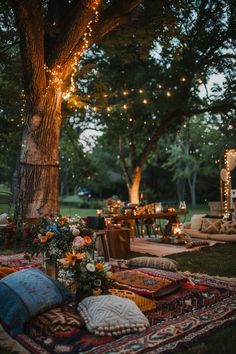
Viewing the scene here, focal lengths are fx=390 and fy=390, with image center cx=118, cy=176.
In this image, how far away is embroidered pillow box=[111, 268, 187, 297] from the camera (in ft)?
13.8

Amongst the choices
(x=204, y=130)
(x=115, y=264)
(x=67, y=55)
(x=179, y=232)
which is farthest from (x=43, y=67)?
(x=204, y=130)

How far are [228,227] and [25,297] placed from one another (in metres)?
6.70

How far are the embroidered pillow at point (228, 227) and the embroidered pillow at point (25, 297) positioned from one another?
20.3 ft

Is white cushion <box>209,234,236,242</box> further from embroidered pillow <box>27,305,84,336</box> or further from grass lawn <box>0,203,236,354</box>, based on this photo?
embroidered pillow <box>27,305,84,336</box>

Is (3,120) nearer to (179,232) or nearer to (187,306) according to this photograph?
(179,232)

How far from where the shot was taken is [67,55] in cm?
797

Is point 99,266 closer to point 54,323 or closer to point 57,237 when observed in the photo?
point 57,237

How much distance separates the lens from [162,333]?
3.25m

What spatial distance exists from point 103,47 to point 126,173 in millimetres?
4988

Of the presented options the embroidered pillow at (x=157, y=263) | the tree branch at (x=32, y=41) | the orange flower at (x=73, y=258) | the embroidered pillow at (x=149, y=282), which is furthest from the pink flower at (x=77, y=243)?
the tree branch at (x=32, y=41)

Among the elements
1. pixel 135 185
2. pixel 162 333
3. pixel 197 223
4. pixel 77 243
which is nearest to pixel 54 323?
pixel 162 333

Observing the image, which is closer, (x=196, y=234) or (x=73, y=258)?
(x=73, y=258)

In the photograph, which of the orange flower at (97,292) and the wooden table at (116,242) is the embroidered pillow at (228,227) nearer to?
the wooden table at (116,242)

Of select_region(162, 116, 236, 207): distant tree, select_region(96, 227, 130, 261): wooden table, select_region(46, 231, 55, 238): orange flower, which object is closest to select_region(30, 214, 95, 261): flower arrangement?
select_region(46, 231, 55, 238): orange flower
